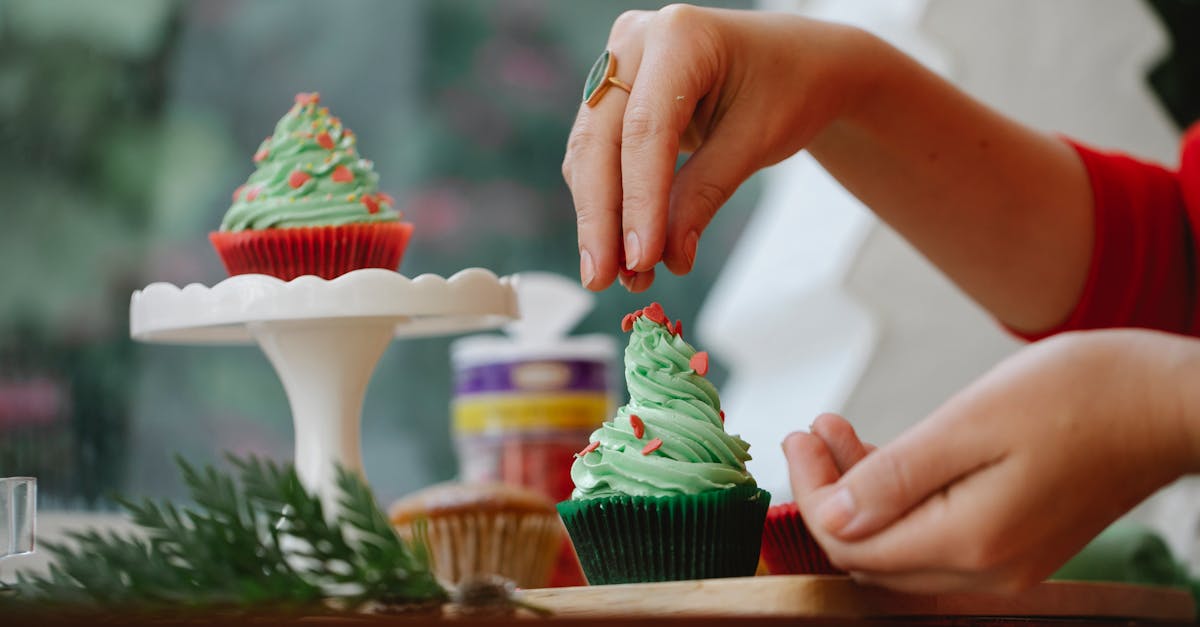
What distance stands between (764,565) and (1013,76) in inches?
58.2

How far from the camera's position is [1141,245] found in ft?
4.06

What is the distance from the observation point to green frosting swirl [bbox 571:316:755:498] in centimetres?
78

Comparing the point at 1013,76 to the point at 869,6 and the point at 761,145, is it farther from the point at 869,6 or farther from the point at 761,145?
the point at 761,145

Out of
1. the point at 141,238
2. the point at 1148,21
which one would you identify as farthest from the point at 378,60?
the point at 1148,21

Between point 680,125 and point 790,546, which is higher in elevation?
point 680,125

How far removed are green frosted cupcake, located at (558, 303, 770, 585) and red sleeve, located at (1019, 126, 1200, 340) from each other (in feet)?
2.00

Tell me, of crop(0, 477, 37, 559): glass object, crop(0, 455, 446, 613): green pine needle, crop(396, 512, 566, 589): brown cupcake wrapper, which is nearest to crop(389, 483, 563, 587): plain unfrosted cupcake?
crop(396, 512, 566, 589): brown cupcake wrapper

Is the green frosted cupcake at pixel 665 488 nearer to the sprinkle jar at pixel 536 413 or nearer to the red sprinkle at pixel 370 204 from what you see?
the red sprinkle at pixel 370 204

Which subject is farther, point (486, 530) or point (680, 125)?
point (486, 530)

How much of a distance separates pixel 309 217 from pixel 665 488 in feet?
1.33

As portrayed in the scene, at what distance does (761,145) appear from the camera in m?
0.85

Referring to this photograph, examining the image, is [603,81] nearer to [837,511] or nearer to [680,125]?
[680,125]

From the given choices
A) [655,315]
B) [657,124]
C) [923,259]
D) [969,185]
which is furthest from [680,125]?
[923,259]

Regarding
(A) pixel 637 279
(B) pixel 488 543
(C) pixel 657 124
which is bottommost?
(B) pixel 488 543
